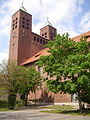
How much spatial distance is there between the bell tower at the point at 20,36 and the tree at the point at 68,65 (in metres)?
26.9

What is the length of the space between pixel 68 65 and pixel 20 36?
3143cm

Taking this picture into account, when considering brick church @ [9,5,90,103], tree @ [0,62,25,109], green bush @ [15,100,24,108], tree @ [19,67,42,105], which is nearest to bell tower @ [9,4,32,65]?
brick church @ [9,5,90,103]

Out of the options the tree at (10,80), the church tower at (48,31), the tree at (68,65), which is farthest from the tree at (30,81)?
the church tower at (48,31)

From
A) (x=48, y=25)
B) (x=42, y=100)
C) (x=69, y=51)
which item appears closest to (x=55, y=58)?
(x=69, y=51)

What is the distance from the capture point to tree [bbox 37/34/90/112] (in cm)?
1593

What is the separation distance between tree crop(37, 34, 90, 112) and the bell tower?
88.3 ft

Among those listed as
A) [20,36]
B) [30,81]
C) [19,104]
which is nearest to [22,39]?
[20,36]

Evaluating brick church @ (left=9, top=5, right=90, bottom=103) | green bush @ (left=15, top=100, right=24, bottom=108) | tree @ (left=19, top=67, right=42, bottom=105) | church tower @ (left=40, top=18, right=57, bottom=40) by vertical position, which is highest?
Answer: church tower @ (left=40, top=18, right=57, bottom=40)

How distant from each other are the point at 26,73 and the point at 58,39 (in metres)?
13.0

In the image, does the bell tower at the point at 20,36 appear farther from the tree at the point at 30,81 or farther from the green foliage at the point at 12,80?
the green foliage at the point at 12,80

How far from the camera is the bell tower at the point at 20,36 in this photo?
148 feet

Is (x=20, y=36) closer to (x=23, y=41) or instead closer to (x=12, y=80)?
(x=23, y=41)

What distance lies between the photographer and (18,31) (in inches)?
1822

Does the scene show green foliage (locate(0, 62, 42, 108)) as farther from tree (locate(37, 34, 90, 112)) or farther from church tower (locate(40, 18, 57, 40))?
church tower (locate(40, 18, 57, 40))
